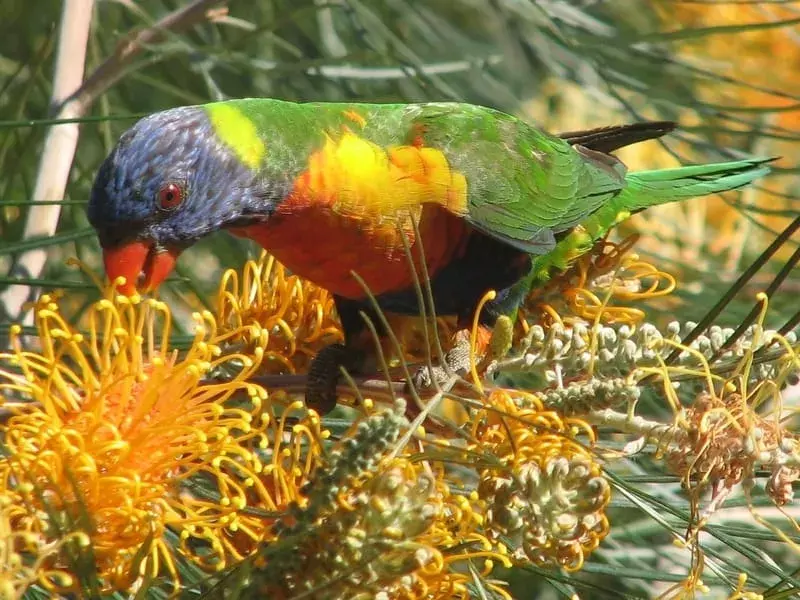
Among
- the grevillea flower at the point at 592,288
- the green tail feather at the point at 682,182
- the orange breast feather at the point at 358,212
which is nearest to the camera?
the orange breast feather at the point at 358,212

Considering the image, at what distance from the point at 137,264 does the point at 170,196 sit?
0.10 meters

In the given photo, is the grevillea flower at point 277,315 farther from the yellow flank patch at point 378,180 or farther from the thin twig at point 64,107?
the thin twig at point 64,107

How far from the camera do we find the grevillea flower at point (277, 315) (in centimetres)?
155

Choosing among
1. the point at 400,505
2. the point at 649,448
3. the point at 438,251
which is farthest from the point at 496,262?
the point at 400,505

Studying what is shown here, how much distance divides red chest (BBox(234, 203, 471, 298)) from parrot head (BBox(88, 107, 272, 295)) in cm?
8

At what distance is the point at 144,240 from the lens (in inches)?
56.1

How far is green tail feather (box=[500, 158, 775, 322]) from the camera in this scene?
198cm

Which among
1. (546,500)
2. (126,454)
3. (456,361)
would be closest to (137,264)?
(126,454)

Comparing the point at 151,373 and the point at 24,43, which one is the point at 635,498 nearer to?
the point at 151,373

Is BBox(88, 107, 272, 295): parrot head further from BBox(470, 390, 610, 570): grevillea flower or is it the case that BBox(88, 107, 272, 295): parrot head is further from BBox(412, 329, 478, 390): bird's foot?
BBox(470, 390, 610, 570): grevillea flower

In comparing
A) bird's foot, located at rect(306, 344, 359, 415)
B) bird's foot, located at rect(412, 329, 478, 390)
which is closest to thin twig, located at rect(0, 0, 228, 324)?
bird's foot, located at rect(306, 344, 359, 415)

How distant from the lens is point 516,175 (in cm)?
192

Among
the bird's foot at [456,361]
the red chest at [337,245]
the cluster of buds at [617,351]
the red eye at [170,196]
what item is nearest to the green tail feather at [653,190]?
the bird's foot at [456,361]

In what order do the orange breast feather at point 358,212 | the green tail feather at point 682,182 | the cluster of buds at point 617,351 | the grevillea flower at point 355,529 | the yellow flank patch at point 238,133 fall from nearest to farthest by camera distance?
the grevillea flower at point 355,529, the cluster of buds at point 617,351, the yellow flank patch at point 238,133, the orange breast feather at point 358,212, the green tail feather at point 682,182
